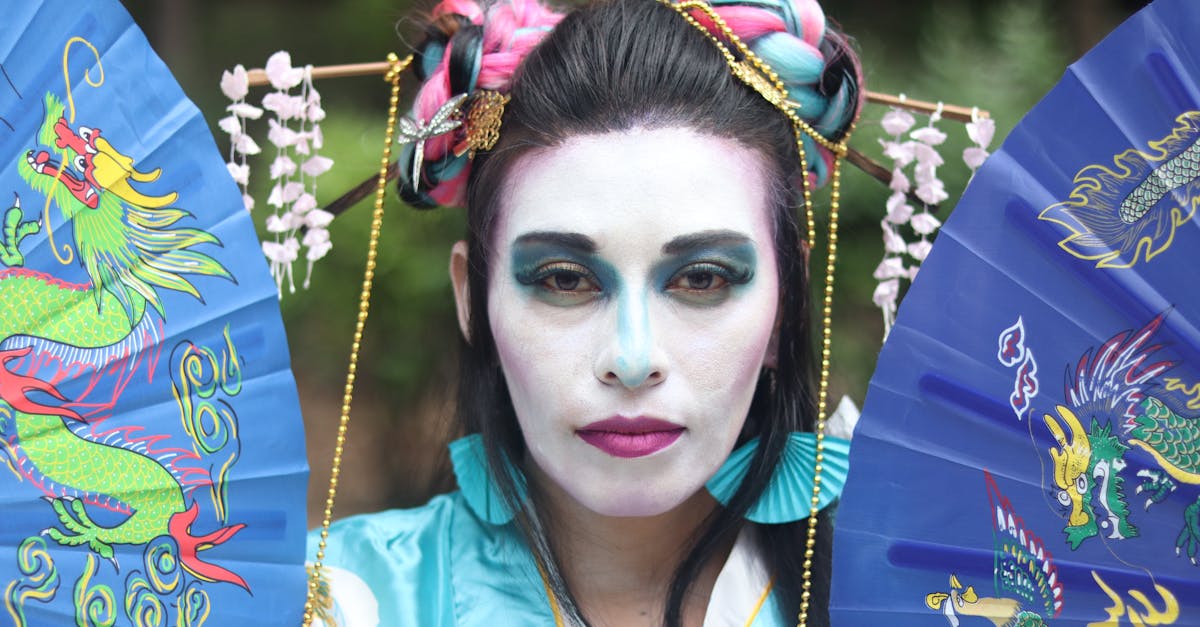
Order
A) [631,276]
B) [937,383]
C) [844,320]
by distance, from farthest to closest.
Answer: [844,320]
[631,276]
[937,383]

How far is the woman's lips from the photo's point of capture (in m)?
2.04

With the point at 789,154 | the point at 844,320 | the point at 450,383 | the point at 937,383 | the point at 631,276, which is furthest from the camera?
the point at 844,320

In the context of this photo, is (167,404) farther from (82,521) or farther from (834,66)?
(834,66)

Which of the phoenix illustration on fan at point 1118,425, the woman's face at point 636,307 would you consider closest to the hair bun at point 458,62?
the woman's face at point 636,307

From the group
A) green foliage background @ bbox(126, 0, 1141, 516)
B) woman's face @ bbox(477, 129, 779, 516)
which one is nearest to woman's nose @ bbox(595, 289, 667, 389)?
woman's face @ bbox(477, 129, 779, 516)

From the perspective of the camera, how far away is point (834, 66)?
227cm

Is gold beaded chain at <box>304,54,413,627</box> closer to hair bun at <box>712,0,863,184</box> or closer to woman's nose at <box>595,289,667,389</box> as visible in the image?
woman's nose at <box>595,289,667,389</box>

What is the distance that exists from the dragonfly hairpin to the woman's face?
15 cm

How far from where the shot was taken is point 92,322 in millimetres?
1788

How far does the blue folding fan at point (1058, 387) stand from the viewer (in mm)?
1698

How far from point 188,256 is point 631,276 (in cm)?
62

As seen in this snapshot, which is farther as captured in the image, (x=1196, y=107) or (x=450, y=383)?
(x=450, y=383)

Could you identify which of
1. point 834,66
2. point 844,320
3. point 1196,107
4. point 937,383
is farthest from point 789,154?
point 844,320

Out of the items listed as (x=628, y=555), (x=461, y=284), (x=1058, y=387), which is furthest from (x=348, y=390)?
(x=1058, y=387)
